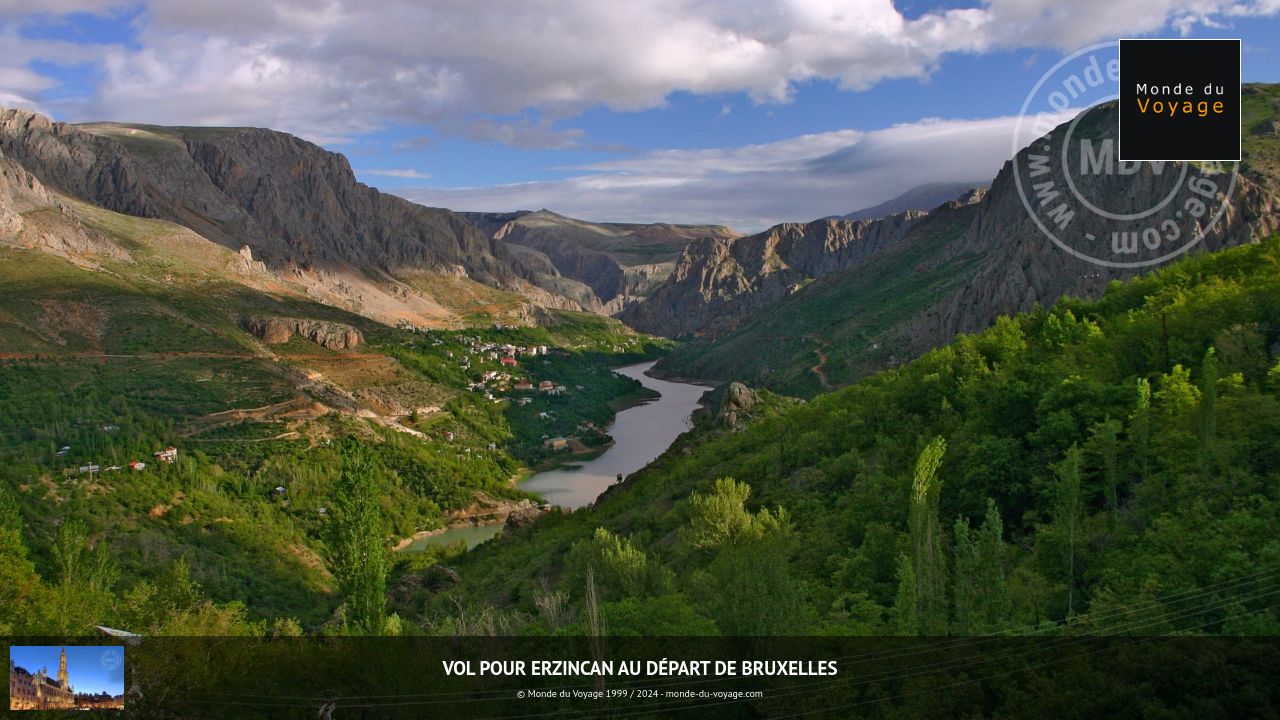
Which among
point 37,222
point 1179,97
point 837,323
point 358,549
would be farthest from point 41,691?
point 837,323

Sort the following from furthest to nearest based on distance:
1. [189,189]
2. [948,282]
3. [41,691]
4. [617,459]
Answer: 1. [189,189]
2. [948,282]
3. [617,459]
4. [41,691]

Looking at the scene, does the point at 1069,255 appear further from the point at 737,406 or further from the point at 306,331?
the point at 306,331

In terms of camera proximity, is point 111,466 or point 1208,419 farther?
point 111,466

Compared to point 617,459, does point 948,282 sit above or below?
above

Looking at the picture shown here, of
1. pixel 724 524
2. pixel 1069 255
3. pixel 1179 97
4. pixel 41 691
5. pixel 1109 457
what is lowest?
pixel 41 691

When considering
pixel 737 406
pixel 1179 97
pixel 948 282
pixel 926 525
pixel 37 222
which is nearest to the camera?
pixel 926 525

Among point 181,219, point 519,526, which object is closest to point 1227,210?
point 519,526

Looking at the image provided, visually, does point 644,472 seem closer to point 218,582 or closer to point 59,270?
point 218,582
